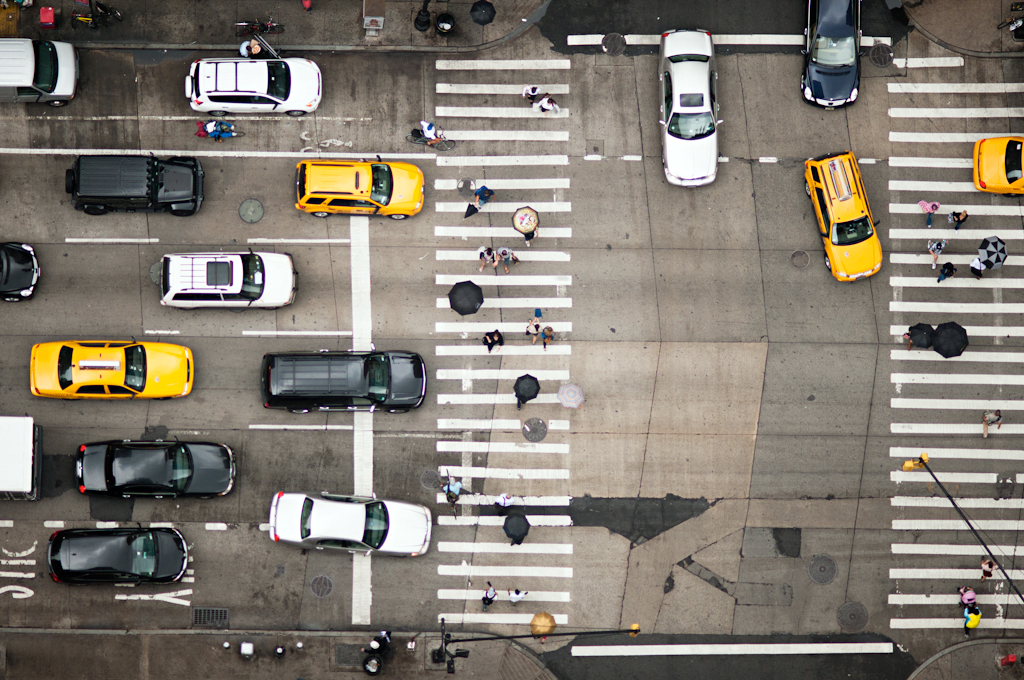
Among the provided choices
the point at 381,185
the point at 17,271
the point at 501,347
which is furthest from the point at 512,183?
the point at 17,271

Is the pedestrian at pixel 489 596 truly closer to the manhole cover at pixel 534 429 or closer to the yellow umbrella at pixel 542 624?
the yellow umbrella at pixel 542 624

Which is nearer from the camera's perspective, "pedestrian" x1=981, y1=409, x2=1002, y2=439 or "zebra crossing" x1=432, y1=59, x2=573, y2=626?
"zebra crossing" x1=432, y1=59, x2=573, y2=626

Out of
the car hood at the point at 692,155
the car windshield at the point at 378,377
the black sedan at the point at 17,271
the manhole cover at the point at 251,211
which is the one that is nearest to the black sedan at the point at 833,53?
the car hood at the point at 692,155

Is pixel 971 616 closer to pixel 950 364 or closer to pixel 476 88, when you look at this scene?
pixel 950 364

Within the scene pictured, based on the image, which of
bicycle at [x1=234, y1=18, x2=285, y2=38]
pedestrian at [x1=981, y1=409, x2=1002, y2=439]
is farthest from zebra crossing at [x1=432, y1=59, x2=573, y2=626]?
pedestrian at [x1=981, y1=409, x2=1002, y2=439]

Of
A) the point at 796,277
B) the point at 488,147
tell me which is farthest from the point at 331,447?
the point at 796,277

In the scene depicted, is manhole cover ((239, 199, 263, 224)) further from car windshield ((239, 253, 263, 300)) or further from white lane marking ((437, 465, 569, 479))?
white lane marking ((437, 465, 569, 479))

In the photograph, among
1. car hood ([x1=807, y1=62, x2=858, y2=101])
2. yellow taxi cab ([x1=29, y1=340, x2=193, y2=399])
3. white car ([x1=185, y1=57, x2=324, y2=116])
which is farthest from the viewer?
car hood ([x1=807, y1=62, x2=858, y2=101])

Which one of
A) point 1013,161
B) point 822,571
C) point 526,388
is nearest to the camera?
point 526,388
